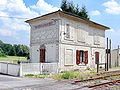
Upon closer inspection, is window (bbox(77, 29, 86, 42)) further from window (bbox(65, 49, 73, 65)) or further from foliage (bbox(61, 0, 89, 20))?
foliage (bbox(61, 0, 89, 20))

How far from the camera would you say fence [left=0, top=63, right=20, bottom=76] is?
617 inches

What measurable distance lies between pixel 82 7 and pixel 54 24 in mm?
20828

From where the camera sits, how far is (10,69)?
16.7m

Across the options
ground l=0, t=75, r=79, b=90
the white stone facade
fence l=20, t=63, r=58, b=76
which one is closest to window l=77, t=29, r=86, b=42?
the white stone facade

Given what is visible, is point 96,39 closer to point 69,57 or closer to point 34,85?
point 69,57

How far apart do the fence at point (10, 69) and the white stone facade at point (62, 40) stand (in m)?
4.67

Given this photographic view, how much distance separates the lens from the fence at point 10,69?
1568cm

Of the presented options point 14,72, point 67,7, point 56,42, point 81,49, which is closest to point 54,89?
point 14,72

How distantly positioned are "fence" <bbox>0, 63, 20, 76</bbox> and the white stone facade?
4671 millimetres

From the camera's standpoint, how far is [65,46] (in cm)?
2002

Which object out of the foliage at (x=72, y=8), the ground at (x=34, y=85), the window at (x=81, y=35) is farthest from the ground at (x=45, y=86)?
the foliage at (x=72, y=8)

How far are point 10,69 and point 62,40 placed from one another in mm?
6232

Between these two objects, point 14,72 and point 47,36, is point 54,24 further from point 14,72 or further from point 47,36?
point 14,72

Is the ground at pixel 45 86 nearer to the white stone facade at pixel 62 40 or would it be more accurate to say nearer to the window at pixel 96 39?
the white stone facade at pixel 62 40
